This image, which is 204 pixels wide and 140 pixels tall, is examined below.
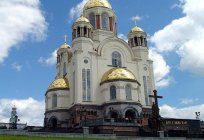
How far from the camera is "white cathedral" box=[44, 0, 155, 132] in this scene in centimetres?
4528

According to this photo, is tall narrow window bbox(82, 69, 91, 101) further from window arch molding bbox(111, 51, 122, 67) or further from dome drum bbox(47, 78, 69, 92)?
window arch molding bbox(111, 51, 122, 67)

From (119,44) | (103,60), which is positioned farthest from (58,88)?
(119,44)

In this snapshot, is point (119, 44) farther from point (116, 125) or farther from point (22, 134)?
point (22, 134)

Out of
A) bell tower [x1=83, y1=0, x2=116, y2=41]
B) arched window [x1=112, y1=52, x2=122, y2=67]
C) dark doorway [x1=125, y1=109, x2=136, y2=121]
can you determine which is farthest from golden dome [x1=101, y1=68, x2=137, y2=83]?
bell tower [x1=83, y1=0, x2=116, y2=41]

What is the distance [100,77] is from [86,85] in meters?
2.82

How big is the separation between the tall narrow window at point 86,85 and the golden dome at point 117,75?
86.6 inches

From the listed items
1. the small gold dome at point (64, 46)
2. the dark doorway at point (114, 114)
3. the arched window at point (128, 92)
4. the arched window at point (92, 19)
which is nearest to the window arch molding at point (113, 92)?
the arched window at point (128, 92)

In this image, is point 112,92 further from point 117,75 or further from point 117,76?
point 117,75

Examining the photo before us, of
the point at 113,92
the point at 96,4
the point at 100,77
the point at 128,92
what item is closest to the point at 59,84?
the point at 100,77

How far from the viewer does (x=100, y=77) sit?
4872cm

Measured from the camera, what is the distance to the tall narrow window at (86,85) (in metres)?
46.6

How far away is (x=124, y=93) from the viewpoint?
45.4 m

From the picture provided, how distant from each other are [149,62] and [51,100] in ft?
57.3

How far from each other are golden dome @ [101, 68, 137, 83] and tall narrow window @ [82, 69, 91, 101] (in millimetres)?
2199
